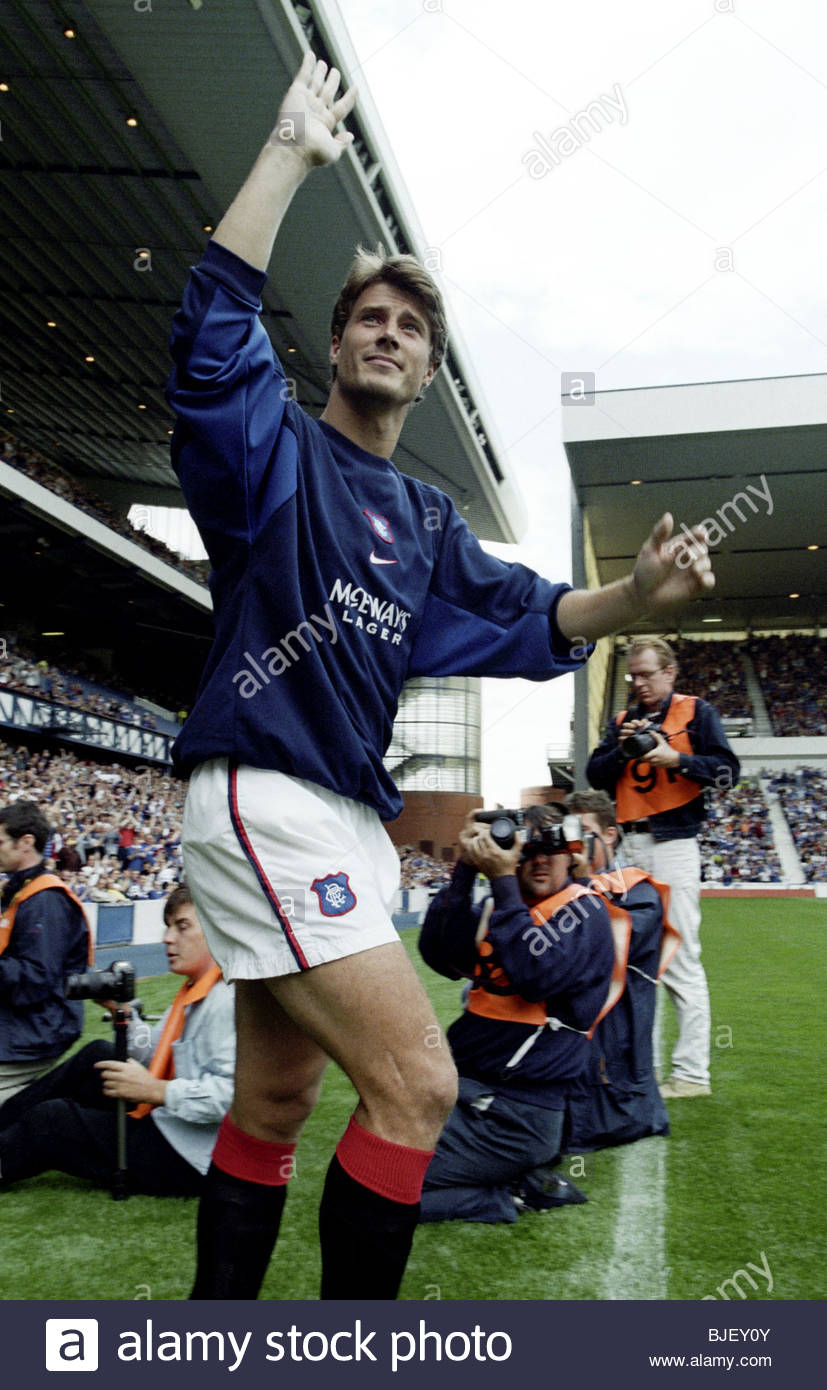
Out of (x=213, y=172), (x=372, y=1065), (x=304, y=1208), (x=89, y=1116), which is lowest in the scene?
(x=304, y=1208)

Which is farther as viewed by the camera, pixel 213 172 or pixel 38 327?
pixel 38 327

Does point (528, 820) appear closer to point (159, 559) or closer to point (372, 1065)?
point (372, 1065)

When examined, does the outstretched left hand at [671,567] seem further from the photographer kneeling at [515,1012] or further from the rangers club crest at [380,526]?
the photographer kneeling at [515,1012]

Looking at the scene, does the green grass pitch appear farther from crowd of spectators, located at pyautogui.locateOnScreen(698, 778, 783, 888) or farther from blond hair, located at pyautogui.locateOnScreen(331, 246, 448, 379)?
crowd of spectators, located at pyautogui.locateOnScreen(698, 778, 783, 888)

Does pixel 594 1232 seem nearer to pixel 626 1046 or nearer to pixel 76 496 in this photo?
pixel 626 1046

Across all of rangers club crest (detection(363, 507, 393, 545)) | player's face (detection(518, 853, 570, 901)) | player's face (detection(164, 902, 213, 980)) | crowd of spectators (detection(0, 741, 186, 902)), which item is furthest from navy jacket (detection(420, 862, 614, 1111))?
crowd of spectators (detection(0, 741, 186, 902))

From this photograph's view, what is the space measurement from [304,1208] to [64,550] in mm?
23207

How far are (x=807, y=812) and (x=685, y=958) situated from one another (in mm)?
30390

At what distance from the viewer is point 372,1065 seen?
60.9 inches

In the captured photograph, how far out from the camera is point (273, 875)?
1608mm

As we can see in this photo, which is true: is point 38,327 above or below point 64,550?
above

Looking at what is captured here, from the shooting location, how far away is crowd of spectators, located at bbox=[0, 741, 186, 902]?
1698 cm

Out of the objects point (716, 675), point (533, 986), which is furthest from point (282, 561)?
point (716, 675)
